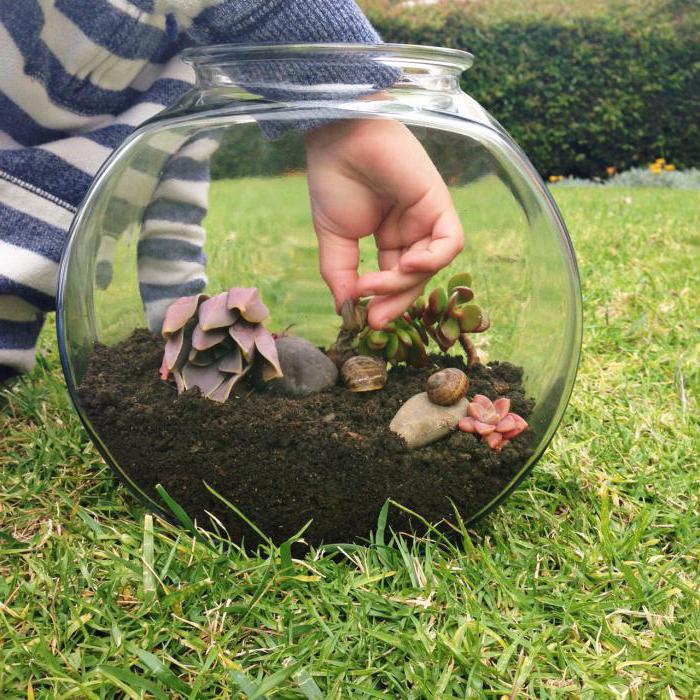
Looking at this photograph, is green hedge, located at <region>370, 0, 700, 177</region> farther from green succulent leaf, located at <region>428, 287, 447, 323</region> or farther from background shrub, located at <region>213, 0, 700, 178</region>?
green succulent leaf, located at <region>428, 287, 447, 323</region>

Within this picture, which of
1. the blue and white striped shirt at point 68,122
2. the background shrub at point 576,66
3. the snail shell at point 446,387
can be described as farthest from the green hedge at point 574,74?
the snail shell at point 446,387

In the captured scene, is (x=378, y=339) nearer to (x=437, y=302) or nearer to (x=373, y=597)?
(x=437, y=302)

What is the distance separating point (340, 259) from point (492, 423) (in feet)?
1.12

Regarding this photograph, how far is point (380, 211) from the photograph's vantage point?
3.88 ft

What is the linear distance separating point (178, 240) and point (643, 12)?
668cm

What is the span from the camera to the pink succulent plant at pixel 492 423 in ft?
3.65

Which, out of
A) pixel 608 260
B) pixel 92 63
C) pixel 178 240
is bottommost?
pixel 608 260

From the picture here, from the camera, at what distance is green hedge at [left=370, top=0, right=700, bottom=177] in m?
6.58

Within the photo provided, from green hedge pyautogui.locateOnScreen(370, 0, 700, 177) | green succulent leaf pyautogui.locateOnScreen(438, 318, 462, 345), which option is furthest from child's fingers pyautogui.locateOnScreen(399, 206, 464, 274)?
green hedge pyautogui.locateOnScreen(370, 0, 700, 177)

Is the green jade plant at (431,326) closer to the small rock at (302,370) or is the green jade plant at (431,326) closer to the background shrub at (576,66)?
the small rock at (302,370)

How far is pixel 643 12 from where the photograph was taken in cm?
675

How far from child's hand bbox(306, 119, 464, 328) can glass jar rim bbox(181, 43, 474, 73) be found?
0.09m

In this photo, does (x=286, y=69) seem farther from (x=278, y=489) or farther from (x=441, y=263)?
(x=278, y=489)

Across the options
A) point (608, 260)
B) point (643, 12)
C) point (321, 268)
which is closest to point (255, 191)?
point (321, 268)
